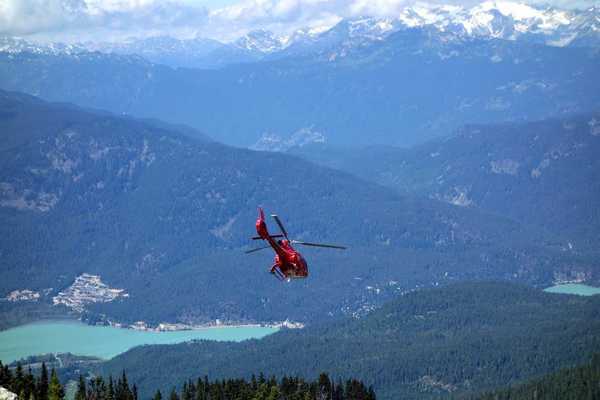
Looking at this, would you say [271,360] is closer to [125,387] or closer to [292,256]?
[125,387]

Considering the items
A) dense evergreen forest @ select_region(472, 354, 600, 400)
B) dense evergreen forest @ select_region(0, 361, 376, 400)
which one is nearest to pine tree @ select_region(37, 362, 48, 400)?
dense evergreen forest @ select_region(0, 361, 376, 400)

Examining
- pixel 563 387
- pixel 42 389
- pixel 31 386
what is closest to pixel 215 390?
pixel 42 389

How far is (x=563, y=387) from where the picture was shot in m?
142

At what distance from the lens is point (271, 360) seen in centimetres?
19650

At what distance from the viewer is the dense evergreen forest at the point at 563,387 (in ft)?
459

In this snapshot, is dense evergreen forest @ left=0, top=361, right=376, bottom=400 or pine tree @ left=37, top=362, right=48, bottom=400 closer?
pine tree @ left=37, top=362, right=48, bottom=400

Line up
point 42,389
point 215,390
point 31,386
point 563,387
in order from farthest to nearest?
point 563,387, point 215,390, point 42,389, point 31,386

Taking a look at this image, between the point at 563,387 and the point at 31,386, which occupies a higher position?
the point at 31,386

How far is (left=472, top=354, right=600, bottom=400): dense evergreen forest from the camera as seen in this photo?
14000cm

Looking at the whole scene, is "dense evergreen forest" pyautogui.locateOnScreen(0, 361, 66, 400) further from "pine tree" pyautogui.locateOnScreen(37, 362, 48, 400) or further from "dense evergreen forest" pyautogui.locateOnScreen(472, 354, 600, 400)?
"dense evergreen forest" pyautogui.locateOnScreen(472, 354, 600, 400)

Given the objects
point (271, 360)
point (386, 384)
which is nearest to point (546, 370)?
point (386, 384)

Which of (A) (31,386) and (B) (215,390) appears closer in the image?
(A) (31,386)

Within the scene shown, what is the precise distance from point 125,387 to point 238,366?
69.8 meters

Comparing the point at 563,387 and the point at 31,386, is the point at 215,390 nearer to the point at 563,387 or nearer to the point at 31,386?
the point at 31,386
